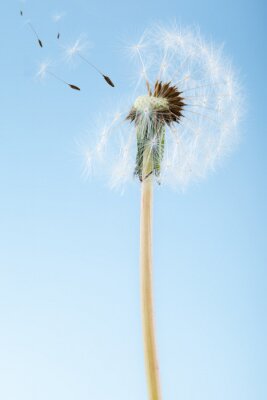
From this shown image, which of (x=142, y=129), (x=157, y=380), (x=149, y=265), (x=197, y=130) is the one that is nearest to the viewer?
(x=157, y=380)

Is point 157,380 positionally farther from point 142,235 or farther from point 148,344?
point 142,235

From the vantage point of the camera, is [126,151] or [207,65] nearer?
[126,151]

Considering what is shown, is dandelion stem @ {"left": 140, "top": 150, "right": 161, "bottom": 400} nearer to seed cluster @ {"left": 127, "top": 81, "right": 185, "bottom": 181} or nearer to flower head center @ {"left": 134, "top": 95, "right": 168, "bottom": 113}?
seed cluster @ {"left": 127, "top": 81, "right": 185, "bottom": 181}

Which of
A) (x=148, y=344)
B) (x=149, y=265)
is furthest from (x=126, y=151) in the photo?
(x=148, y=344)

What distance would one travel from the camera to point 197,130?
5.11m

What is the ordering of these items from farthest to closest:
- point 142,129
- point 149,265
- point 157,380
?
1. point 142,129
2. point 149,265
3. point 157,380

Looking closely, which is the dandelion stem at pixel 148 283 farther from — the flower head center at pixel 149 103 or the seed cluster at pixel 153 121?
the flower head center at pixel 149 103

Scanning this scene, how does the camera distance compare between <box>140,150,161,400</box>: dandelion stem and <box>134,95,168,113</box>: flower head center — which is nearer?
<box>140,150,161,400</box>: dandelion stem

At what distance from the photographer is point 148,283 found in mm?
4367

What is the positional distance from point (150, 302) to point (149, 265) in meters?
0.27

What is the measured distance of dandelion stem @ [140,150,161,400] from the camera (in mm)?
4148

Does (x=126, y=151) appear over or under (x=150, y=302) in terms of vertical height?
over

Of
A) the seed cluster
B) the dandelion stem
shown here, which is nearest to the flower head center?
the seed cluster

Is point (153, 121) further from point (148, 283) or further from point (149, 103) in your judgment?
point (148, 283)
